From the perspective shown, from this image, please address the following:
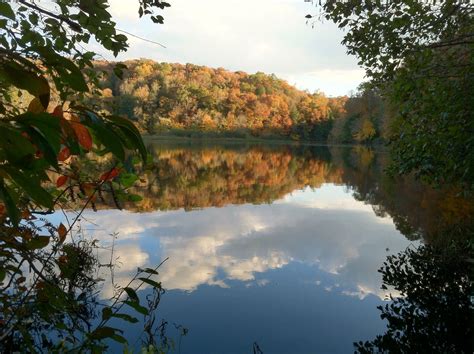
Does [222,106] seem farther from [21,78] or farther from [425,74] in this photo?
[21,78]

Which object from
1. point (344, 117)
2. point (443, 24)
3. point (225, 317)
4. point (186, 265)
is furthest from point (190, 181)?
point (344, 117)

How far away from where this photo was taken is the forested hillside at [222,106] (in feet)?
228

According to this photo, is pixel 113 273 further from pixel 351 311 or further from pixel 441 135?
pixel 441 135

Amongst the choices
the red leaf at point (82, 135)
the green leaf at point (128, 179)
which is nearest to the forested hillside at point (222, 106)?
the green leaf at point (128, 179)

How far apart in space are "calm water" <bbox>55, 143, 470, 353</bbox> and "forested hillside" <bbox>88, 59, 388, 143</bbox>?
1906 inches

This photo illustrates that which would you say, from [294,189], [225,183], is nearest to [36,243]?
[294,189]

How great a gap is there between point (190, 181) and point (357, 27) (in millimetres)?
17036

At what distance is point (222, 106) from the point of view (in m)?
80.6

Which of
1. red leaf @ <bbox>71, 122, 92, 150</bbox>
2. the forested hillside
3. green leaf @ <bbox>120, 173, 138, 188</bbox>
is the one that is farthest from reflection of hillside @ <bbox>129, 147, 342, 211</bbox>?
the forested hillside

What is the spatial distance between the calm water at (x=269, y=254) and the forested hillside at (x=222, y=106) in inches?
1906

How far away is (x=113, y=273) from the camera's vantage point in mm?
7746

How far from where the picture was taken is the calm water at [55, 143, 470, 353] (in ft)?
19.7

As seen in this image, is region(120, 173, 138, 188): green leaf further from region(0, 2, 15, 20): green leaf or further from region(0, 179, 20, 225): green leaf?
region(0, 179, 20, 225): green leaf

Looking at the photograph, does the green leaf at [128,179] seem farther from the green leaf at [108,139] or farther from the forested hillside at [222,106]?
the forested hillside at [222,106]
